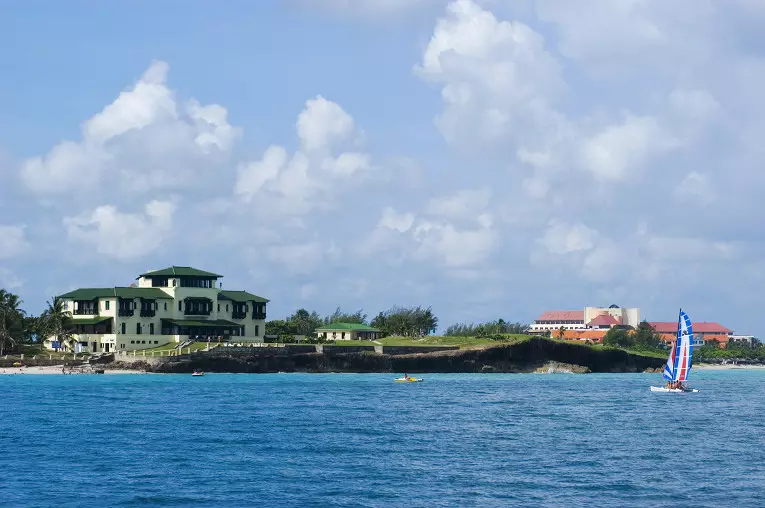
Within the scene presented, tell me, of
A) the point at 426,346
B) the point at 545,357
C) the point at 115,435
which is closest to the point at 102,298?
the point at 426,346

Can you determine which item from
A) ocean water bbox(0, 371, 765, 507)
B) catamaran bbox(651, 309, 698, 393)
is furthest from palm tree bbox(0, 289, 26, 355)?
catamaran bbox(651, 309, 698, 393)

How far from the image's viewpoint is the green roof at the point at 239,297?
179500 millimetres

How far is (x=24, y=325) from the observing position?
169500mm

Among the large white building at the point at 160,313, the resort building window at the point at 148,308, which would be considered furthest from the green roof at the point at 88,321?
the resort building window at the point at 148,308

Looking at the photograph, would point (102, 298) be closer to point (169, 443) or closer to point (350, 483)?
point (169, 443)

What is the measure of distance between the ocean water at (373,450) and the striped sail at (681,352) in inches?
594

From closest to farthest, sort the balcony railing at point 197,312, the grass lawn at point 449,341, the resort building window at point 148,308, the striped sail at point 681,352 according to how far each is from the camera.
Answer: the striped sail at point 681,352 < the resort building window at point 148,308 < the balcony railing at point 197,312 < the grass lawn at point 449,341

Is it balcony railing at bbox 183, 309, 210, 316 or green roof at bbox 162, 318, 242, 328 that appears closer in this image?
green roof at bbox 162, 318, 242, 328

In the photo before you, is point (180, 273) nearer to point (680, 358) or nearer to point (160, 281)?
point (160, 281)

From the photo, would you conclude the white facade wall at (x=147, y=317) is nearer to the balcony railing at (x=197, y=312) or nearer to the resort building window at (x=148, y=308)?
the balcony railing at (x=197, y=312)

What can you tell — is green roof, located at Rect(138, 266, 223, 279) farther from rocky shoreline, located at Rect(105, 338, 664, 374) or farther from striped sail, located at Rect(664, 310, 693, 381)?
striped sail, located at Rect(664, 310, 693, 381)

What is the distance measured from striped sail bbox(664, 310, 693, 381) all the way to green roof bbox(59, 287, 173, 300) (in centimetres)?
8756

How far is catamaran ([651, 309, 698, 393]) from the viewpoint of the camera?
11906cm

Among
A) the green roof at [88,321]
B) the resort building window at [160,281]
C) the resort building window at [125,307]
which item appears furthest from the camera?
Result: the resort building window at [160,281]
